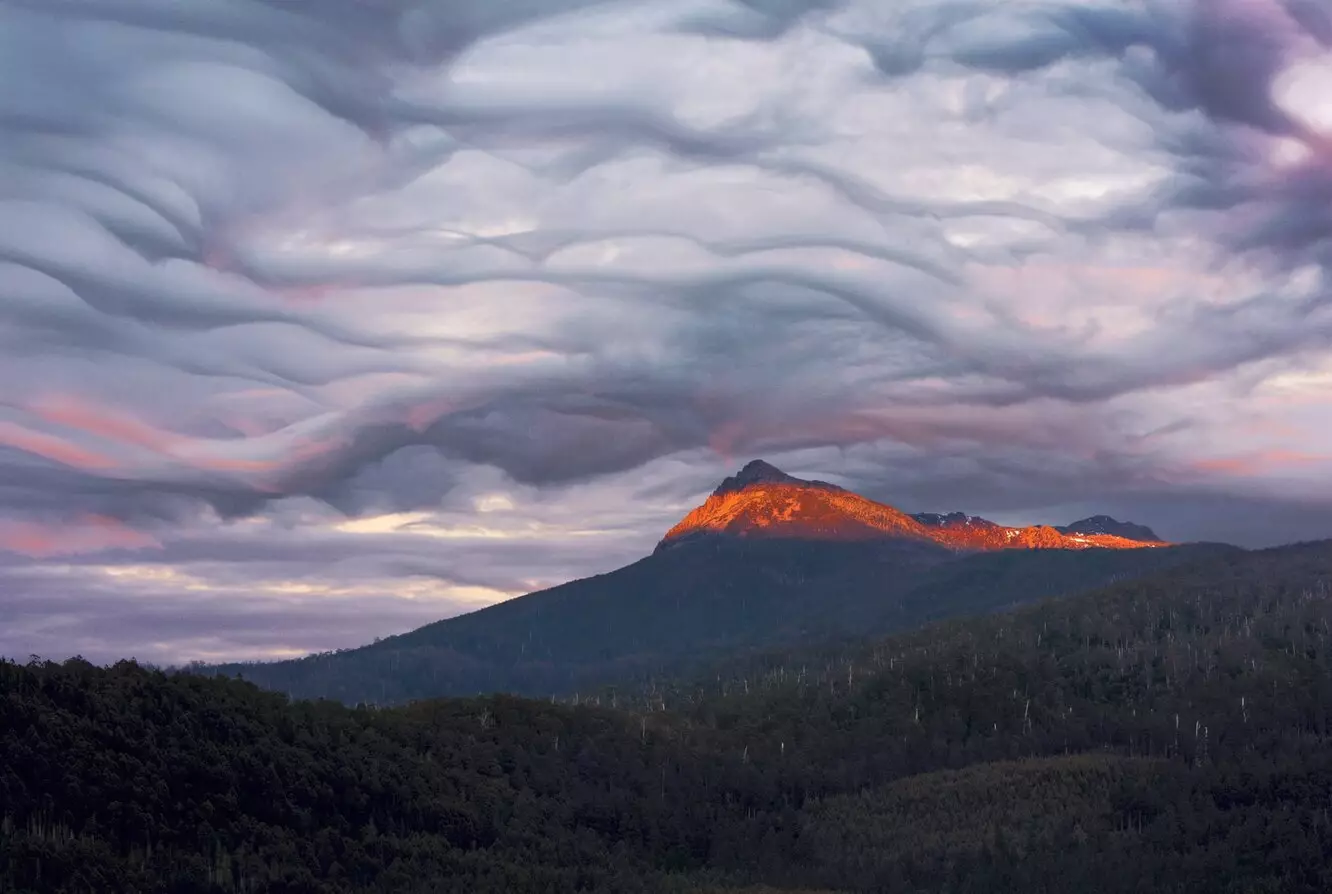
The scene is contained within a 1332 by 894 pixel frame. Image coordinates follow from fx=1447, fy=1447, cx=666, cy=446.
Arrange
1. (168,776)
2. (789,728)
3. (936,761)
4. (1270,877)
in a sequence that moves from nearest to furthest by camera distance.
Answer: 1. (168,776)
2. (1270,877)
3. (936,761)
4. (789,728)

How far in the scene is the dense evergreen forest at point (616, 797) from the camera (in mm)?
76062

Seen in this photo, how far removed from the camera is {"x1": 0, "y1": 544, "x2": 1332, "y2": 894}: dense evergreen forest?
76062mm

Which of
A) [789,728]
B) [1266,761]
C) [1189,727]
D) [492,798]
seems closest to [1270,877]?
[1266,761]

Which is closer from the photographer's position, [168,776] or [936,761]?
[168,776]

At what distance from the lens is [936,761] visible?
6718 inches

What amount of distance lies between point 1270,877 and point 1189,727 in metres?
84.4

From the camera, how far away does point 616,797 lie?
128000 millimetres

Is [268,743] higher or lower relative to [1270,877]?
higher

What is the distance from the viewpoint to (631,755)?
482 ft

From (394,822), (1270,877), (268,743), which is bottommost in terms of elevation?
(1270,877)

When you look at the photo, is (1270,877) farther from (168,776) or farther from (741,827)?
(168,776)


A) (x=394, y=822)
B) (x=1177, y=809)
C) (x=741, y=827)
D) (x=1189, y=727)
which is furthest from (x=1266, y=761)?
(x=394, y=822)

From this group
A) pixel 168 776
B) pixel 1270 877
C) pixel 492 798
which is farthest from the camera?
pixel 492 798

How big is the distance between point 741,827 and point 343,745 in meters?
41.2
